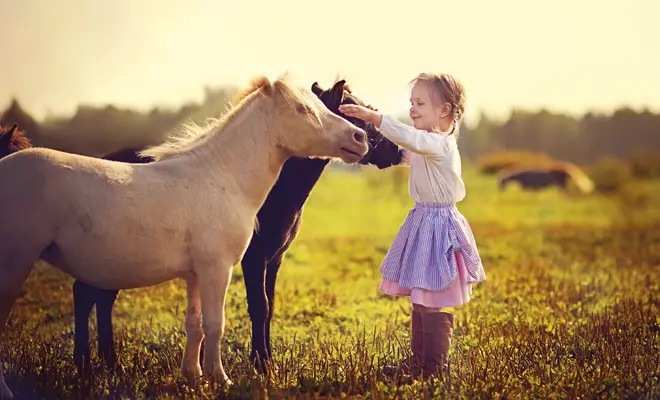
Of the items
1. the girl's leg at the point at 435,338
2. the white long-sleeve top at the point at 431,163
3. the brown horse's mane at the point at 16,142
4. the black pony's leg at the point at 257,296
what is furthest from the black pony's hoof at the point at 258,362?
the brown horse's mane at the point at 16,142

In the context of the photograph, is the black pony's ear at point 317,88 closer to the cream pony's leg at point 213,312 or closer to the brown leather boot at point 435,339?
the cream pony's leg at point 213,312

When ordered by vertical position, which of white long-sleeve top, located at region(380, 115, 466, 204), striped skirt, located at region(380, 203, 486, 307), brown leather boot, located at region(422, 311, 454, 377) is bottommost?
brown leather boot, located at region(422, 311, 454, 377)

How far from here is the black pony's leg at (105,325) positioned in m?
5.39

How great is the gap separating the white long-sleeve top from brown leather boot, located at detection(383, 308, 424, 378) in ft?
3.13

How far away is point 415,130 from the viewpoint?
462 centimetres

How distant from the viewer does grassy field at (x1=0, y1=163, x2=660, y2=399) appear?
4.50 meters

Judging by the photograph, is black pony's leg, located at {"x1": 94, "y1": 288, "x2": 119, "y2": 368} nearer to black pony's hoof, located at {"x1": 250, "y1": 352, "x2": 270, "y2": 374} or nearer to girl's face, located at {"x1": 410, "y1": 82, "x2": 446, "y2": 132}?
black pony's hoof, located at {"x1": 250, "y1": 352, "x2": 270, "y2": 374}

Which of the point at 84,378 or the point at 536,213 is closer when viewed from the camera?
the point at 84,378

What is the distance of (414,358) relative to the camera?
201 inches

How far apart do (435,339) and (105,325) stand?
8.91 ft

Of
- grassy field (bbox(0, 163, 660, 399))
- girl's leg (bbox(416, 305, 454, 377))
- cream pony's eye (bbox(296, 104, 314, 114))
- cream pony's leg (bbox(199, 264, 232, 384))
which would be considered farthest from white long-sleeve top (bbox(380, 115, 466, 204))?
cream pony's leg (bbox(199, 264, 232, 384))

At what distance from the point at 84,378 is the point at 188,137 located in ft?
5.88

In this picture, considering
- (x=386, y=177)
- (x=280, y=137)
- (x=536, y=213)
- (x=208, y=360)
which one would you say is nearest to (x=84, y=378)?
(x=208, y=360)

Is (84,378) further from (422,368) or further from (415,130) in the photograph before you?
(415,130)
